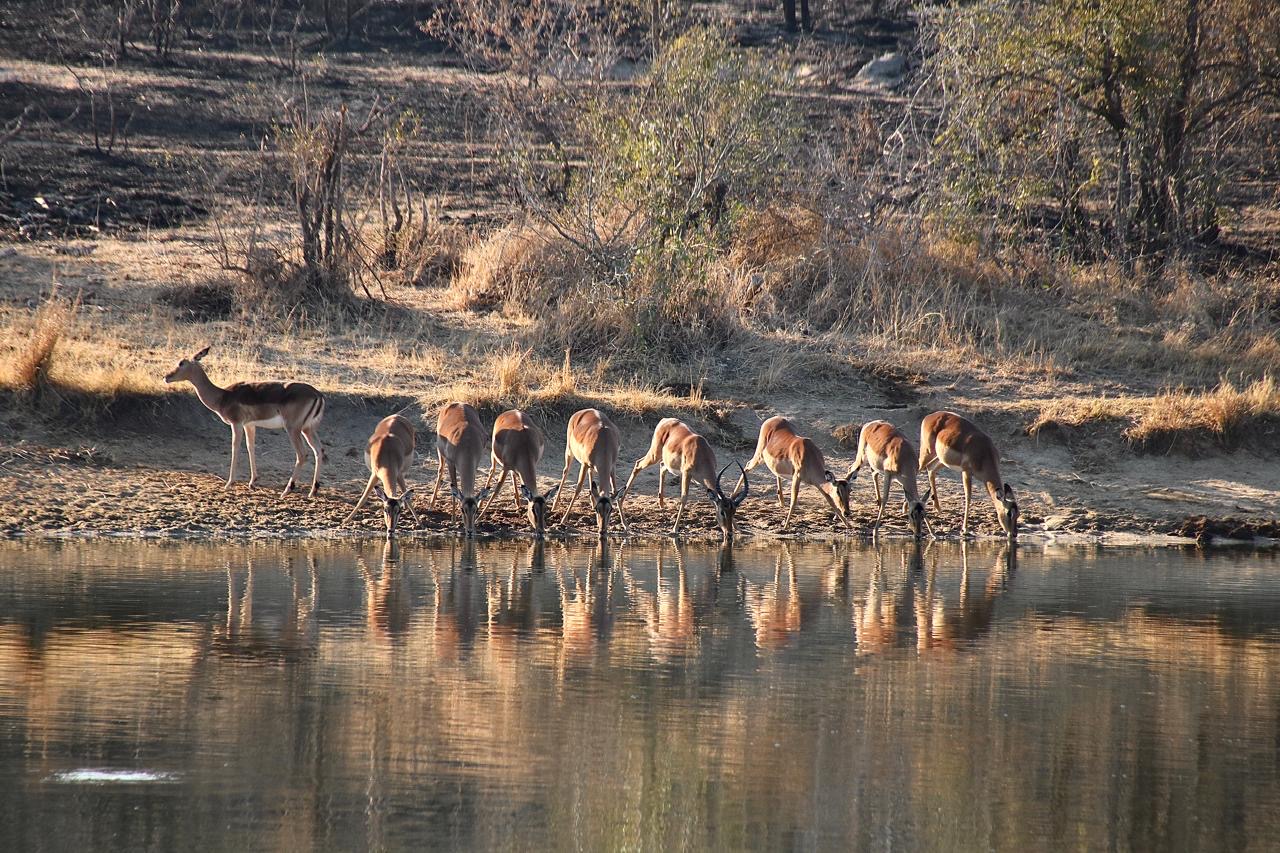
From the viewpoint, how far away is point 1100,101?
914 inches

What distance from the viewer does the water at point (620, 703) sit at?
6875 mm

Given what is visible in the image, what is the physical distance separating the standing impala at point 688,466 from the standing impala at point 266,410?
305 centimetres

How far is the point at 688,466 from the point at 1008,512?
120 inches

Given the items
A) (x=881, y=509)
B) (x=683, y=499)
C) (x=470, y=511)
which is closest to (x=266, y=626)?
(x=470, y=511)

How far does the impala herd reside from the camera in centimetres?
1471

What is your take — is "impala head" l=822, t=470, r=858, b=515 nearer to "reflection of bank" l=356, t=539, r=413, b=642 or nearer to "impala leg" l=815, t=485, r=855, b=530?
"impala leg" l=815, t=485, r=855, b=530

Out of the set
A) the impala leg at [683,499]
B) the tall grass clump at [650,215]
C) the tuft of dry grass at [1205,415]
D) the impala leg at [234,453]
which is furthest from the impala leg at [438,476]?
the tuft of dry grass at [1205,415]

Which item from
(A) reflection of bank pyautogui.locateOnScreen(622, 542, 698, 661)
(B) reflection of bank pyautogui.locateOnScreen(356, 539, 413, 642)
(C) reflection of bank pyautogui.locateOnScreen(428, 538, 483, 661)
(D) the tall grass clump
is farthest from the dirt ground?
(A) reflection of bank pyautogui.locateOnScreen(622, 542, 698, 661)

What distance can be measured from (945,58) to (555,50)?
6.25 meters

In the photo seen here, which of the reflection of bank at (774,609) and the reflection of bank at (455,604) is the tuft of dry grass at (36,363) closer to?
the reflection of bank at (455,604)

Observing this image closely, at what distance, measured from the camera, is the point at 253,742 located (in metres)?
7.80

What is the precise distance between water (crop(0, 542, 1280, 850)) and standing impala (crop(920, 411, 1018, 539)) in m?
1.98

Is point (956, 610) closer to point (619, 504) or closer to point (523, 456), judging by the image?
point (619, 504)

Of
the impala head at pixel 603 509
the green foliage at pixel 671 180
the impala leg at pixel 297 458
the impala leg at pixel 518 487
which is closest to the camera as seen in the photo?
the impala head at pixel 603 509
